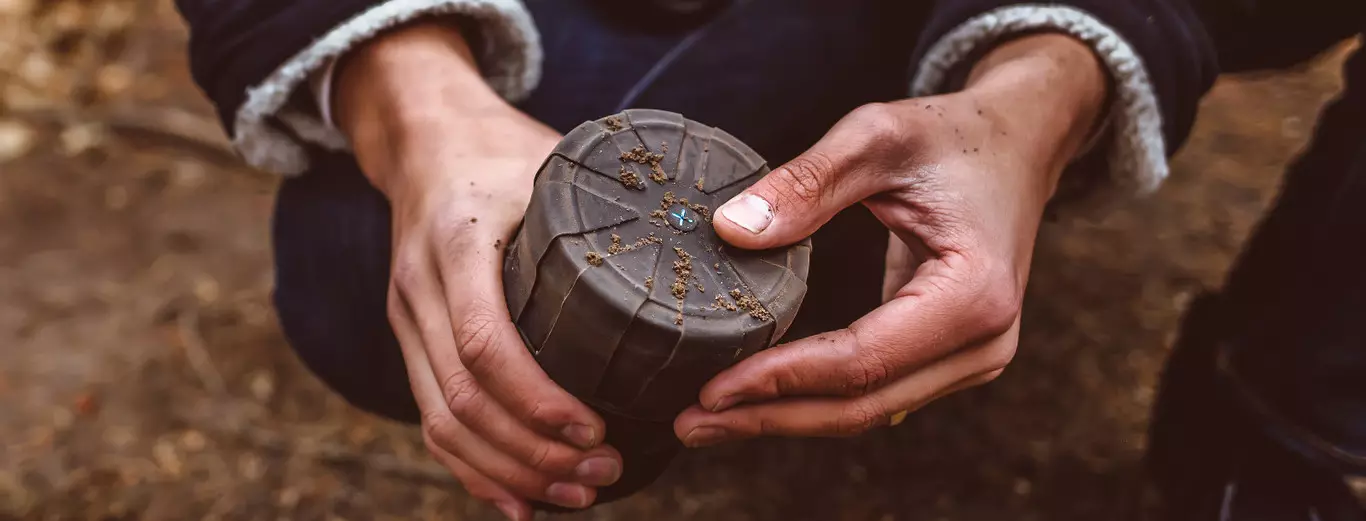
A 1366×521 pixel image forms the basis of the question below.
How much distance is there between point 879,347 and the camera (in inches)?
35.9

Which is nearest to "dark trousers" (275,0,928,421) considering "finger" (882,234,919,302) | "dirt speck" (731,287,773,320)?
"finger" (882,234,919,302)

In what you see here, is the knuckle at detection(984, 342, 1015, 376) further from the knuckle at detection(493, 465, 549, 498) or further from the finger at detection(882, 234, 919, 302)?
the knuckle at detection(493, 465, 549, 498)

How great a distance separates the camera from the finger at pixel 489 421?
976mm

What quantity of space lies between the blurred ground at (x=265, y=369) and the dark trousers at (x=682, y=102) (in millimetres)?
332

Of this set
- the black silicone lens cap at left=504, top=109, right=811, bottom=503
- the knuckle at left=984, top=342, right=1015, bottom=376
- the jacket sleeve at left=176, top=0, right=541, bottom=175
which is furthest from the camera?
the jacket sleeve at left=176, top=0, right=541, bottom=175

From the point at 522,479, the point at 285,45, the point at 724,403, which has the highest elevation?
the point at 285,45

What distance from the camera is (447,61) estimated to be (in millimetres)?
1168

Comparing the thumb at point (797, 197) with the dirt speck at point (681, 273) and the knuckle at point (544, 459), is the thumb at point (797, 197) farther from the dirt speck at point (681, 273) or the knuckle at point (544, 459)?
the knuckle at point (544, 459)

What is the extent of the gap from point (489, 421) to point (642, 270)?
294 mm

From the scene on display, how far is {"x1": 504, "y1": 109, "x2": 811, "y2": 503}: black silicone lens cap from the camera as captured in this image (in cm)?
79

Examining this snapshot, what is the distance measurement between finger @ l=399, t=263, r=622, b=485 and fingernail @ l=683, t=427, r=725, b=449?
11 centimetres

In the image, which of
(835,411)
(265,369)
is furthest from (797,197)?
(265,369)

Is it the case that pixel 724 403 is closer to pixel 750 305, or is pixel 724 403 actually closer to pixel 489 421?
pixel 750 305

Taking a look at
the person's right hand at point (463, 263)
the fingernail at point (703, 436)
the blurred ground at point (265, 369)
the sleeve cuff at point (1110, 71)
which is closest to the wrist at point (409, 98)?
the person's right hand at point (463, 263)
